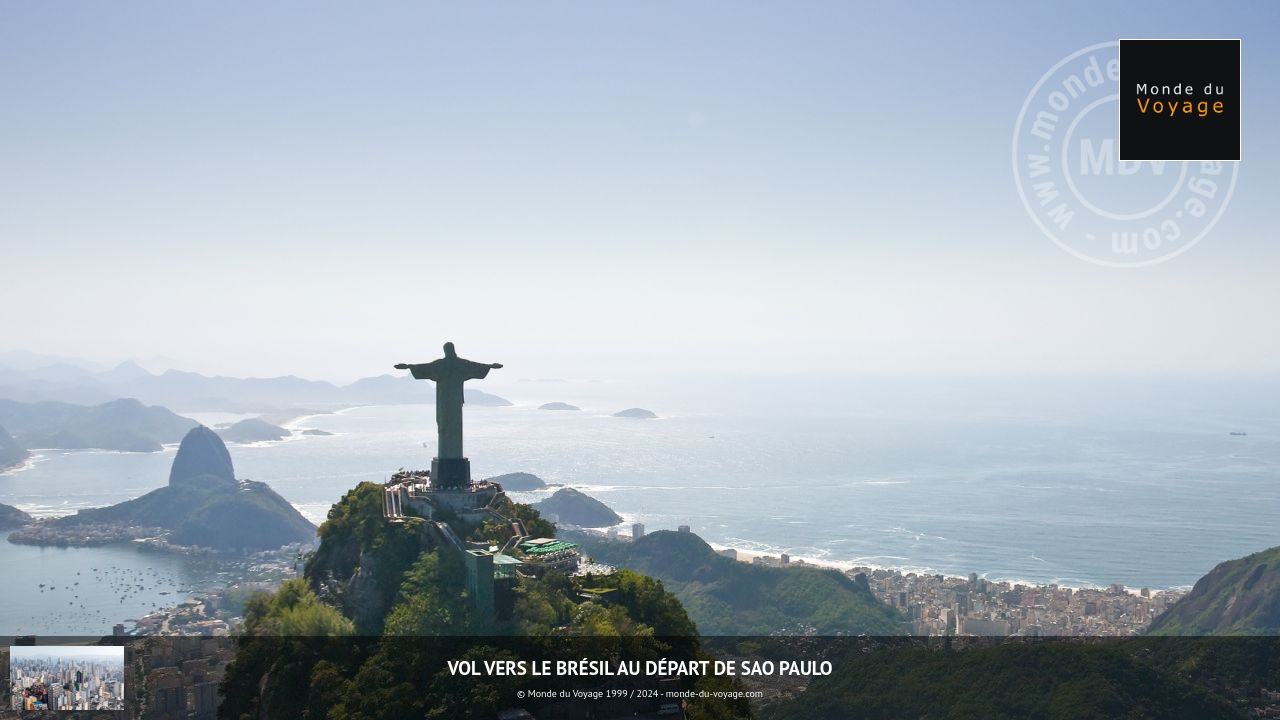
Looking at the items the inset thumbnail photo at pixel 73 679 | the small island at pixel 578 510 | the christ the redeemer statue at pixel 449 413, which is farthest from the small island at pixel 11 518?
the christ the redeemer statue at pixel 449 413

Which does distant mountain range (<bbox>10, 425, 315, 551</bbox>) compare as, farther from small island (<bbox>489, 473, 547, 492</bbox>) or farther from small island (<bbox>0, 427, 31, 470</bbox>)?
small island (<bbox>0, 427, 31, 470</bbox>)

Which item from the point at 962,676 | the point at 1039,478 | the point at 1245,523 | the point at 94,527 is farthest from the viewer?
the point at 1039,478

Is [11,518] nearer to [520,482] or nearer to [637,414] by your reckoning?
[520,482]

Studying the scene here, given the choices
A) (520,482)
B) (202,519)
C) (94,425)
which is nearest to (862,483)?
(520,482)

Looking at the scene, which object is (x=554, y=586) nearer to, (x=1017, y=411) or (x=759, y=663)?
(x=759, y=663)

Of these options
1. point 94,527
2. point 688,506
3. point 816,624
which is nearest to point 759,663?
point 816,624

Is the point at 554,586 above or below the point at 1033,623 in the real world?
above

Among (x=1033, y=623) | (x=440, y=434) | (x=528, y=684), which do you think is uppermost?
(x=440, y=434)
